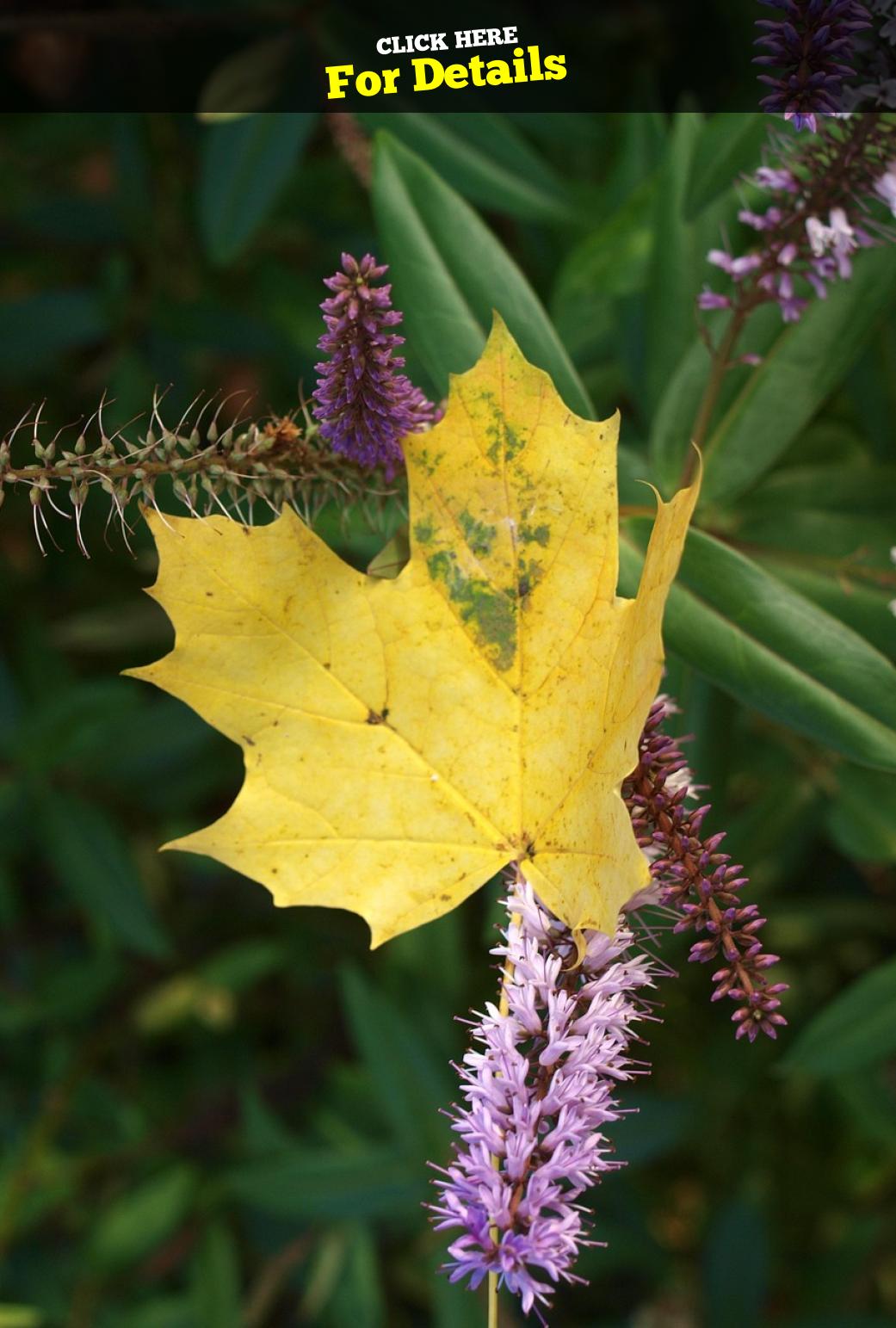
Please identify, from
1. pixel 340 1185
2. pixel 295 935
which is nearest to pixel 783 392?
pixel 340 1185

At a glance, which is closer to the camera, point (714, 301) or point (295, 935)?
point (714, 301)

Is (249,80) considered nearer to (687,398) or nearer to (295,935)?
(687,398)

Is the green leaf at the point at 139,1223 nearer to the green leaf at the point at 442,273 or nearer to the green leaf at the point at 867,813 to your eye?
the green leaf at the point at 867,813

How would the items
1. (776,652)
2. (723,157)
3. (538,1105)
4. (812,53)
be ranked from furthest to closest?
(723,157), (776,652), (812,53), (538,1105)

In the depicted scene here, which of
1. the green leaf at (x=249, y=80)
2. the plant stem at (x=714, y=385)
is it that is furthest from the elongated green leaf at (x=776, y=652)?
the green leaf at (x=249, y=80)

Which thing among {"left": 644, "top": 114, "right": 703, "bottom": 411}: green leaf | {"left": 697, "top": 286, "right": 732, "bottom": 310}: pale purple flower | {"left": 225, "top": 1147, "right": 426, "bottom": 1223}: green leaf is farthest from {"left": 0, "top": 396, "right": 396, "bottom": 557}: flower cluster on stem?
{"left": 225, "top": 1147, "right": 426, "bottom": 1223}: green leaf

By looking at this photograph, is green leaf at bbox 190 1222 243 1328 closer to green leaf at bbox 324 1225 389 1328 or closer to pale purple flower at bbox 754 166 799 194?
green leaf at bbox 324 1225 389 1328
